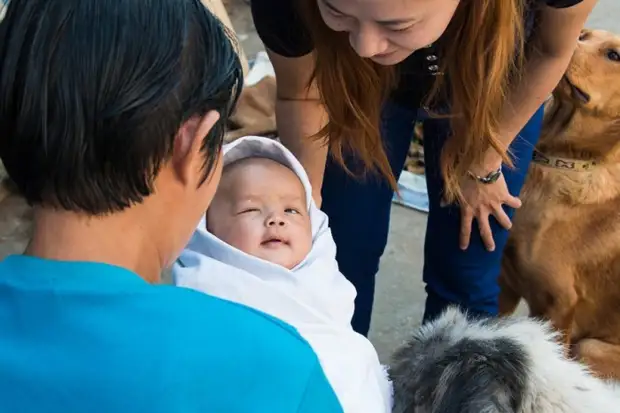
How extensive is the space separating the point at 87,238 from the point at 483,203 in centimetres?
111

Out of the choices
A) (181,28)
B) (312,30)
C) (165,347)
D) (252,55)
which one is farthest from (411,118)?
(252,55)

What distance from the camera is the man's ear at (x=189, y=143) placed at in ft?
2.63

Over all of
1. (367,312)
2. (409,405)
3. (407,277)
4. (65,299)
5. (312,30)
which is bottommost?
(407,277)

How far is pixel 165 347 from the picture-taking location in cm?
68

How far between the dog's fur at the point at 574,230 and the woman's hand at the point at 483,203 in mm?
423

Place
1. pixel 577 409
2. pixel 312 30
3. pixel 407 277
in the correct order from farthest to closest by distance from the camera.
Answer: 1. pixel 407 277
2. pixel 312 30
3. pixel 577 409

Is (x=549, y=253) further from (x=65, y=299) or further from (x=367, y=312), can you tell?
(x=65, y=299)

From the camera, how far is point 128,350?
67 centimetres

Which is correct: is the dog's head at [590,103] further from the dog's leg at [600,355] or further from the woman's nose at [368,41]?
the woman's nose at [368,41]

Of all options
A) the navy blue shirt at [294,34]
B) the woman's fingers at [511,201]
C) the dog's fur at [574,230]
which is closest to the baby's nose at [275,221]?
the navy blue shirt at [294,34]

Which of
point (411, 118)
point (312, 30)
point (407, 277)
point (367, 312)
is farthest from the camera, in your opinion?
point (407, 277)

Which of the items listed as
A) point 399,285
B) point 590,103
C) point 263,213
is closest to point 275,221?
point 263,213

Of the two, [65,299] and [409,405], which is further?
[409,405]

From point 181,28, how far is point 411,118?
96 centimetres
